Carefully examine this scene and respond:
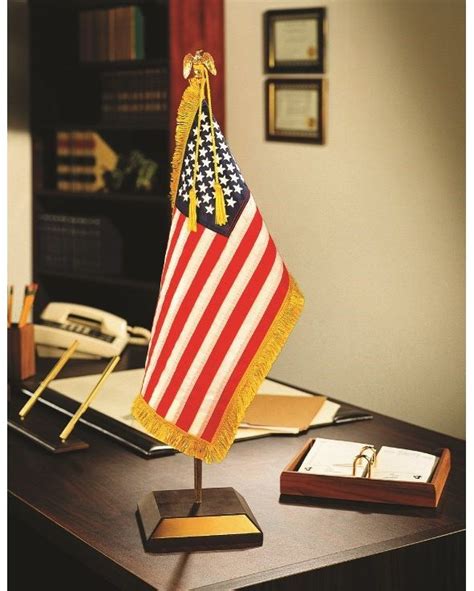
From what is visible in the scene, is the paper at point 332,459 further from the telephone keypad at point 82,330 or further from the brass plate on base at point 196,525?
the telephone keypad at point 82,330

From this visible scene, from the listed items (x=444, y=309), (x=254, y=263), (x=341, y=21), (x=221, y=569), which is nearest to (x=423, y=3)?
(x=341, y=21)

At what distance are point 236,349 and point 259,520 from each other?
1.00 feet

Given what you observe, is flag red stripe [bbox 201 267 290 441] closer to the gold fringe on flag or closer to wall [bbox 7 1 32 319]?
the gold fringe on flag

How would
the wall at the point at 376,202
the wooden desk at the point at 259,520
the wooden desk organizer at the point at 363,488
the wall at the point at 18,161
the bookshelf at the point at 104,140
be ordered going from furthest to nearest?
the wall at the point at 18,161 → the bookshelf at the point at 104,140 → the wall at the point at 376,202 → the wooden desk organizer at the point at 363,488 → the wooden desk at the point at 259,520

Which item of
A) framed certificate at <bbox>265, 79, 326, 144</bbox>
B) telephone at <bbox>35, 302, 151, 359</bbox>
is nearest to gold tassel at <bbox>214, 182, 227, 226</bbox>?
telephone at <bbox>35, 302, 151, 359</bbox>

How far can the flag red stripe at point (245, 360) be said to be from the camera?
1.61m

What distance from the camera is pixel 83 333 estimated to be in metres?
2.95

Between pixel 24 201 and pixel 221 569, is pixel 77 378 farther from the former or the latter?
pixel 24 201

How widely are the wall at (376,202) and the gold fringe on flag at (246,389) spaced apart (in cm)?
239

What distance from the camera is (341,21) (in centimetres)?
430

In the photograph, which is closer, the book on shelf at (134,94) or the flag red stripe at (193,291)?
the flag red stripe at (193,291)

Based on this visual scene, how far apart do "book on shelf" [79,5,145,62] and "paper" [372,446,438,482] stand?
3.66 m

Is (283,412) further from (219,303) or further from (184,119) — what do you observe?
(184,119)

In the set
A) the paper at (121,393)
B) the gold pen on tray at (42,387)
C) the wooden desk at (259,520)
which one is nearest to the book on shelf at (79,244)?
the paper at (121,393)
